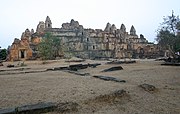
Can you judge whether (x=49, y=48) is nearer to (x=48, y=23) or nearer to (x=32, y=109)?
(x=48, y=23)

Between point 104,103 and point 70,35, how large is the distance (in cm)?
5477

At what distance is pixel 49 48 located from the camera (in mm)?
38281

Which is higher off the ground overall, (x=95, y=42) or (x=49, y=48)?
(x=95, y=42)

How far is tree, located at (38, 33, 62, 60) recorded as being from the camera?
37.7 metres

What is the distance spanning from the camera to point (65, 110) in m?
4.80

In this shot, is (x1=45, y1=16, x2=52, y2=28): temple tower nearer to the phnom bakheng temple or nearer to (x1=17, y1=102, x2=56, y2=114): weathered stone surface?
the phnom bakheng temple

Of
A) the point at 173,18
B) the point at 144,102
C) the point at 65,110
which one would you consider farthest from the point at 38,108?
the point at 173,18

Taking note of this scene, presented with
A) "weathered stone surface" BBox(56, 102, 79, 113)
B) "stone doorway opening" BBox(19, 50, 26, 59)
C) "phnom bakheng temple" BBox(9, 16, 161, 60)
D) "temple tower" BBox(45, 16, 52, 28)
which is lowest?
"weathered stone surface" BBox(56, 102, 79, 113)

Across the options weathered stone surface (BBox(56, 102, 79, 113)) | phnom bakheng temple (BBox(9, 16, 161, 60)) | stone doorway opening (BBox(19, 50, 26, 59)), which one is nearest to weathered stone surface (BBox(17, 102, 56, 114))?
weathered stone surface (BBox(56, 102, 79, 113))

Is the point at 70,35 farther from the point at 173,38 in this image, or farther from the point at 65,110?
the point at 65,110

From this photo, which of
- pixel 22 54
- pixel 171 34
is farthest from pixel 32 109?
pixel 22 54

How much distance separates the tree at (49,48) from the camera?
37688 millimetres

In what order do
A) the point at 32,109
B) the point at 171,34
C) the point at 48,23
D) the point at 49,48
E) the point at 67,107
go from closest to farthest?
1. the point at 32,109
2. the point at 67,107
3. the point at 171,34
4. the point at 49,48
5. the point at 48,23

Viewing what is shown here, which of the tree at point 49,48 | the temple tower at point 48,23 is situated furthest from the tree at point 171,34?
the temple tower at point 48,23
